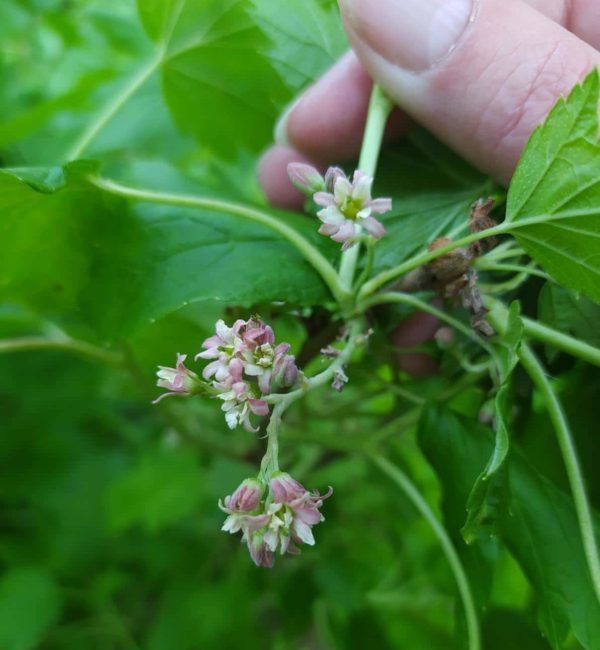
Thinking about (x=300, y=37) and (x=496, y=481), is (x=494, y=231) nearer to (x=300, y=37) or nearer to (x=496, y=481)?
(x=496, y=481)

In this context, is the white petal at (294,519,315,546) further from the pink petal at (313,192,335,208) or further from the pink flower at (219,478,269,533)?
the pink petal at (313,192,335,208)

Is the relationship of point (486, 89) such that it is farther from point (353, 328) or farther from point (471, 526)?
point (471, 526)

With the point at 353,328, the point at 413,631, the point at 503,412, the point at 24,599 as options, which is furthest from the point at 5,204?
the point at 413,631

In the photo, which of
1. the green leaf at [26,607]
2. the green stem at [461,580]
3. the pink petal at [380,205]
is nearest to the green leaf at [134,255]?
the pink petal at [380,205]

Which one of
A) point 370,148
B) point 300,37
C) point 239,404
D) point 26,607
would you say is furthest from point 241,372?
point 26,607

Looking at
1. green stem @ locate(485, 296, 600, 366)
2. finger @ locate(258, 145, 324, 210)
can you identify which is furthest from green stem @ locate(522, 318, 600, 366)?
finger @ locate(258, 145, 324, 210)
